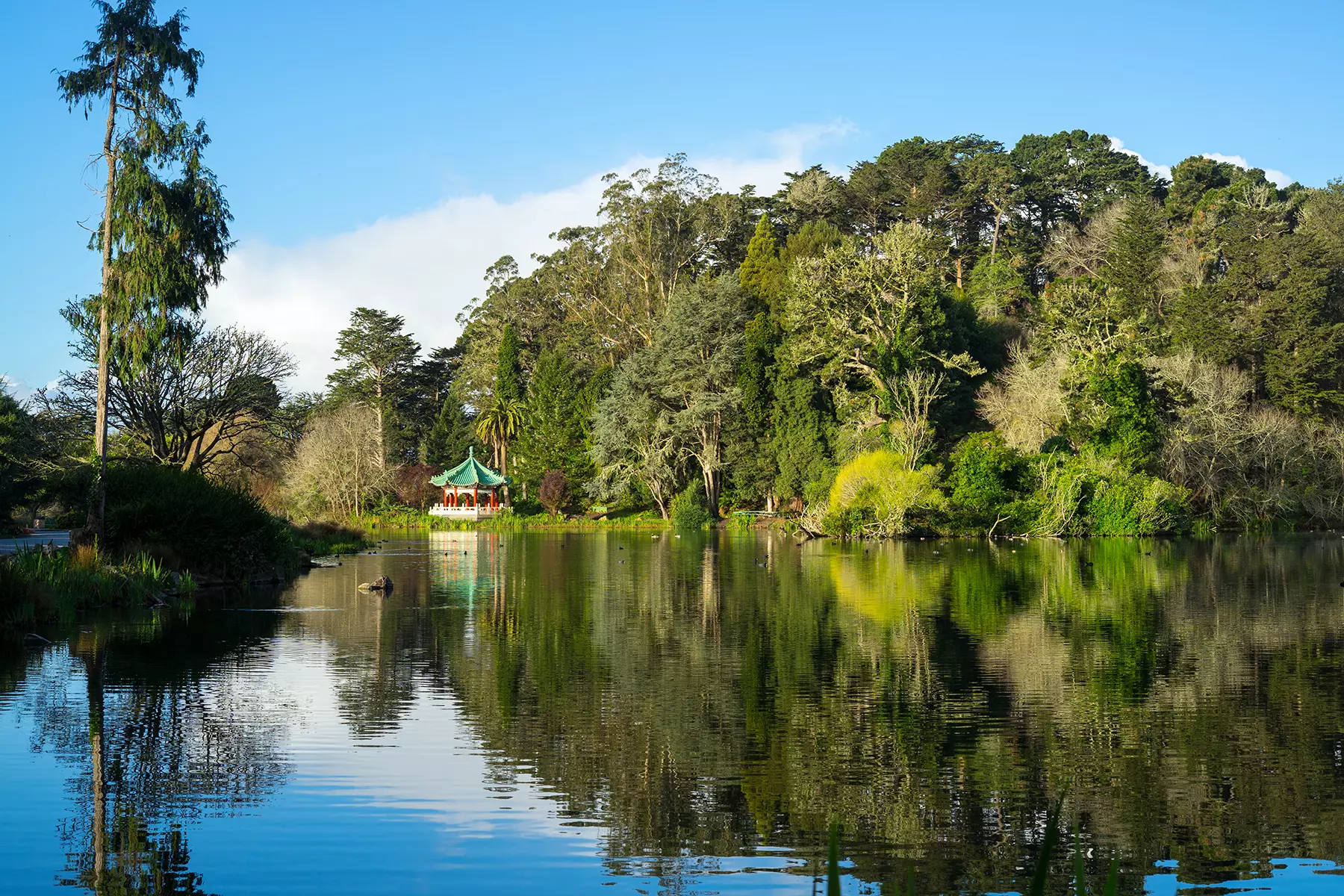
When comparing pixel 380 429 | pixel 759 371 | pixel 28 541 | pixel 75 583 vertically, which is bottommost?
pixel 75 583

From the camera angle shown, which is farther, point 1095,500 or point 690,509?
point 690,509

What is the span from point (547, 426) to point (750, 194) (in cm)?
2044

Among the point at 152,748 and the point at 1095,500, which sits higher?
the point at 1095,500

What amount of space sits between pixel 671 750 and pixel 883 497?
37220 mm

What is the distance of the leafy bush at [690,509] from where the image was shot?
2434 inches

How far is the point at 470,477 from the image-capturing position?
75000mm

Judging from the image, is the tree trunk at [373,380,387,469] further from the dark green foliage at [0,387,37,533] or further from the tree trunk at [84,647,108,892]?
the tree trunk at [84,647,108,892]

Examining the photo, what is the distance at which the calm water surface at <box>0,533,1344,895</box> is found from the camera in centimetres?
731

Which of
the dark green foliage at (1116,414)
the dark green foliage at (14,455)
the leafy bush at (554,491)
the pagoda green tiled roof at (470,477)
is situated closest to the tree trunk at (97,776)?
→ the dark green foliage at (14,455)

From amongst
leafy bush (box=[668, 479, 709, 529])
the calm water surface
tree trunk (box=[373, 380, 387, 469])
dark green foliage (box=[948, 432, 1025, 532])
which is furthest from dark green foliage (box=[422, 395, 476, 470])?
the calm water surface

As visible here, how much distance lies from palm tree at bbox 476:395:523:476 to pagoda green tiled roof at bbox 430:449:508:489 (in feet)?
17.9

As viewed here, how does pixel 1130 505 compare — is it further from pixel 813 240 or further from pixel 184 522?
pixel 184 522

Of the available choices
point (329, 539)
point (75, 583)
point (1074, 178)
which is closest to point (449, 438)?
point (329, 539)

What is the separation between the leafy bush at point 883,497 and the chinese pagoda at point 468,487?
30870mm
